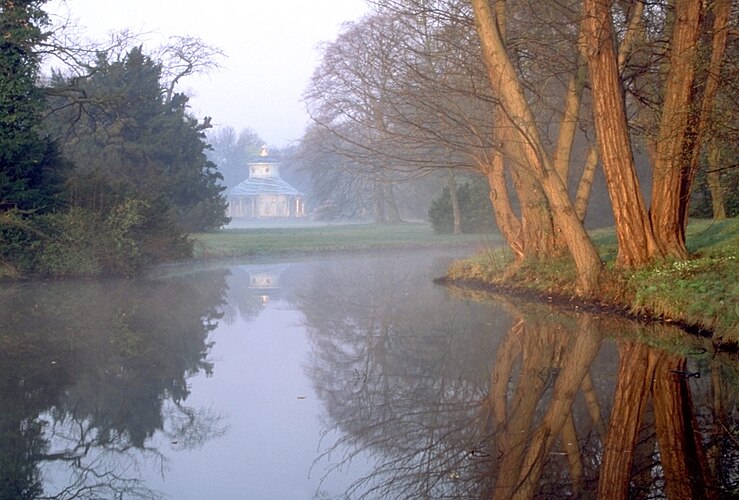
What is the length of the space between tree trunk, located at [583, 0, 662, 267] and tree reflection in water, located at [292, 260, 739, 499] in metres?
2.20

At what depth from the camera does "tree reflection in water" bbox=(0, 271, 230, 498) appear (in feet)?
21.9

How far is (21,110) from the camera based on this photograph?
25.6 metres

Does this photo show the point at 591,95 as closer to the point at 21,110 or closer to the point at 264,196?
the point at 21,110

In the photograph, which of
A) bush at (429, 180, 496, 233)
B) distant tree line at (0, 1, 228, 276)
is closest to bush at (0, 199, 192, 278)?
distant tree line at (0, 1, 228, 276)

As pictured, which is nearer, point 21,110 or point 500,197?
point 500,197

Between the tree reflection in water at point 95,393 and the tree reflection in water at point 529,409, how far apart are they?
149 cm

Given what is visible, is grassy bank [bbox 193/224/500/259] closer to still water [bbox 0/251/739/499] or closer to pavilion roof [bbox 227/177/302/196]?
still water [bbox 0/251/739/499]

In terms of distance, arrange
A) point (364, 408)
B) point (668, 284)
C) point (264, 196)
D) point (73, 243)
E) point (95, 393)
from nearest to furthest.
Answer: point (364, 408), point (95, 393), point (668, 284), point (73, 243), point (264, 196)

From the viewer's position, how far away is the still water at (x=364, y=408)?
6332mm

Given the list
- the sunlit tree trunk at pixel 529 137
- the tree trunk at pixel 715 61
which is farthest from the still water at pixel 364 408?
the tree trunk at pixel 715 61

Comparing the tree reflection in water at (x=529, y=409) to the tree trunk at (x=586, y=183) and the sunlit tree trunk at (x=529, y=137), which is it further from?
the tree trunk at (x=586, y=183)

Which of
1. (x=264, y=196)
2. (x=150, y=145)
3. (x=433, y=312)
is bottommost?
(x=433, y=312)

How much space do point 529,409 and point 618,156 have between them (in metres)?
9.79

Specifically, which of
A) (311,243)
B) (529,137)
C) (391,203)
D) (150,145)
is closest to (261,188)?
(391,203)
